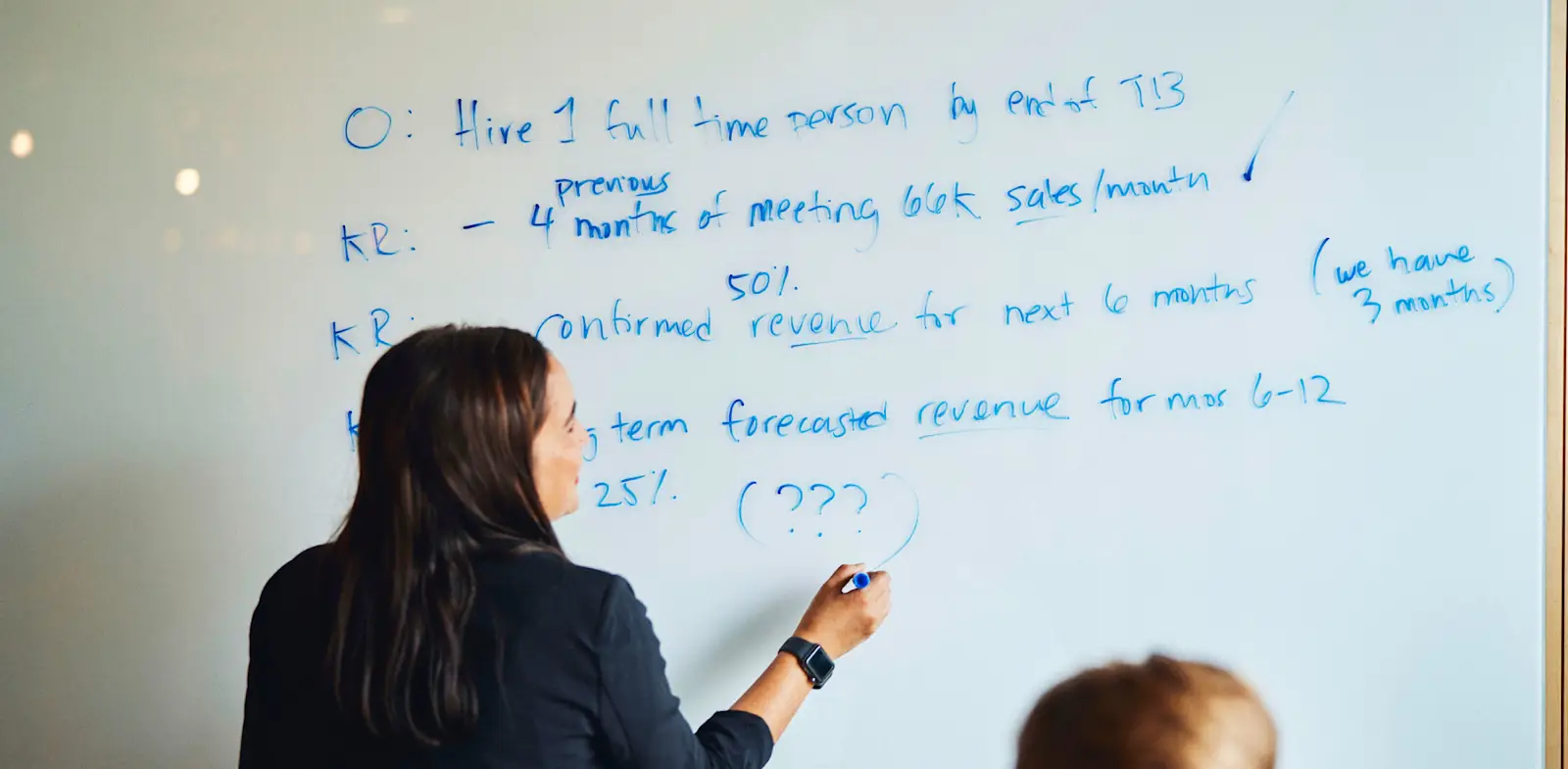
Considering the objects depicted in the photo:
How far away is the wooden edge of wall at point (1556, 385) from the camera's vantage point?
113 cm

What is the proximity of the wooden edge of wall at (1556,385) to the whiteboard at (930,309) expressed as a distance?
0.05 feet

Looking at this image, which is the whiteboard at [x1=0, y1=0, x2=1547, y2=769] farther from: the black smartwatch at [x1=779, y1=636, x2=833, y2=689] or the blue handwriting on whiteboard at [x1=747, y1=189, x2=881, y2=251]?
the black smartwatch at [x1=779, y1=636, x2=833, y2=689]

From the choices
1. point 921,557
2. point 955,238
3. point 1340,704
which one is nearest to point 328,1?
point 955,238

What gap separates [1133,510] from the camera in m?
1.16

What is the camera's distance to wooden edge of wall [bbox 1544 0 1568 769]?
113 cm

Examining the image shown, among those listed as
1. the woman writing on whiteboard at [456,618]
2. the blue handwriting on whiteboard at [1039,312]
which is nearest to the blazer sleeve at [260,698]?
the woman writing on whiteboard at [456,618]

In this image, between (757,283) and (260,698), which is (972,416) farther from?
(260,698)

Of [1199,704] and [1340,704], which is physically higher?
[1199,704]

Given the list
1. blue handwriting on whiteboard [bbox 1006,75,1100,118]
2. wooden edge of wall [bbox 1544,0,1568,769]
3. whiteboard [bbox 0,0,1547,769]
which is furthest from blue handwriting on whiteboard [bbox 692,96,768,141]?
wooden edge of wall [bbox 1544,0,1568,769]

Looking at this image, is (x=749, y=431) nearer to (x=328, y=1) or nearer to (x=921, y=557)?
(x=921, y=557)

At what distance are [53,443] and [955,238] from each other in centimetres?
102

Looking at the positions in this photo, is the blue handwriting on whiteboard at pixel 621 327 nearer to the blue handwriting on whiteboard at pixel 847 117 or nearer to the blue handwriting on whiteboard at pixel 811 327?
the blue handwriting on whiteboard at pixel 811 327

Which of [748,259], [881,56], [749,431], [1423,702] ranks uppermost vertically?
[881,56]

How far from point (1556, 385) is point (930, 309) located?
2.14 feet
